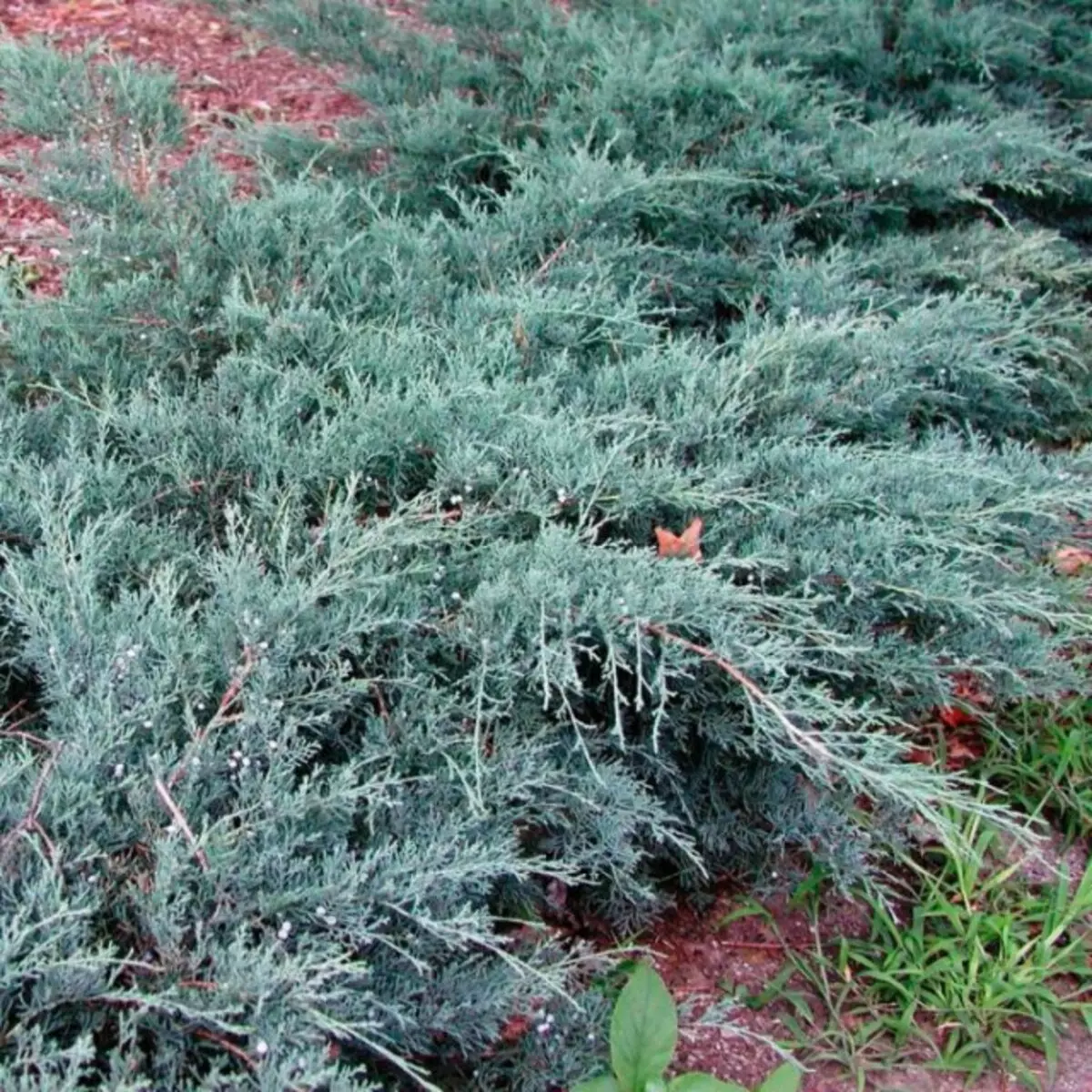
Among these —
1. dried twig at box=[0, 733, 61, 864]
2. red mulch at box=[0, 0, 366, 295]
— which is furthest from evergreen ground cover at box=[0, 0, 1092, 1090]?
red mulch at box=[0, 0, 366, 295]

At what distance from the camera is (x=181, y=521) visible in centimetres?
229

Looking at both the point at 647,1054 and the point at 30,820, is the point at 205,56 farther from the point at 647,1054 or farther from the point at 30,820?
the point at 647,1054

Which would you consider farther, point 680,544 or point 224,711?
point 680,544

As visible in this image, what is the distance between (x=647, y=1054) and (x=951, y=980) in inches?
33.1

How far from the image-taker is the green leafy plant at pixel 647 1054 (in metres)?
1.70

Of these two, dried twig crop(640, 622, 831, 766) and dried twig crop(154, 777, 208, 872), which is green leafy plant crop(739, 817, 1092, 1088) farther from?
dried twig crop(154, 777, 208, 872)

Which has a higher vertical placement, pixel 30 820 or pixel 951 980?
pixel 30 820

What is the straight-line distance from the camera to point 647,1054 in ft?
5.61

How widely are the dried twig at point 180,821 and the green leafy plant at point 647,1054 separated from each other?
590 mm

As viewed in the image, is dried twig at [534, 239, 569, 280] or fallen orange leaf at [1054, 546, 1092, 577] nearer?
dried twig at [534, 239, 569, 280]

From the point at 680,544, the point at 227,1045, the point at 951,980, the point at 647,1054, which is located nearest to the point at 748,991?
the point at 951,980

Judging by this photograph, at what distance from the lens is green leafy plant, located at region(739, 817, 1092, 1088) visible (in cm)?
222

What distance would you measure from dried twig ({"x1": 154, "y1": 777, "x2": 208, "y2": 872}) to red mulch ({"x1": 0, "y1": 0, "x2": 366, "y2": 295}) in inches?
111

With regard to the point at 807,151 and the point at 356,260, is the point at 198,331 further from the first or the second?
the point at 807,151
